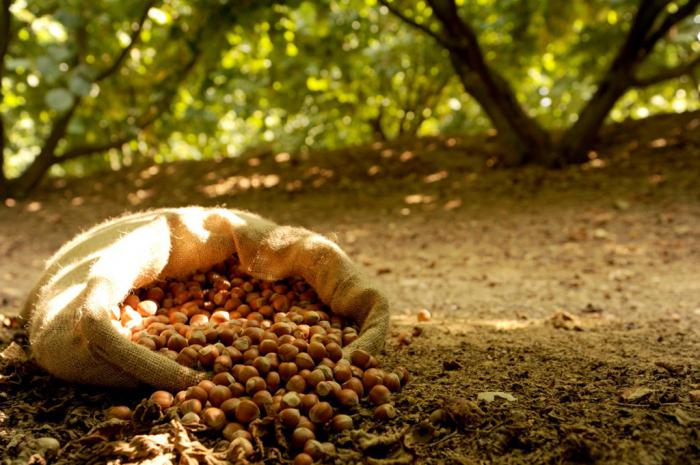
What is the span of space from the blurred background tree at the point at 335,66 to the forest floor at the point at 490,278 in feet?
1.68

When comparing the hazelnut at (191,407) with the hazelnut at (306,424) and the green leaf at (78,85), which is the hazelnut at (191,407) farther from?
the green leaf at (78,85)

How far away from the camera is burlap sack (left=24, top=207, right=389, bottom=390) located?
181 centimetres

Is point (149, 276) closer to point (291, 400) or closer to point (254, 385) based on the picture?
point (254, 385)

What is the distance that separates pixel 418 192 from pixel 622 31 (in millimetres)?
2478

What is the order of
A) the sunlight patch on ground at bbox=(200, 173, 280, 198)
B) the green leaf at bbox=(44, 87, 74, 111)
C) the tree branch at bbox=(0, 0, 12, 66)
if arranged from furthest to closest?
the sunlight patch on ground at bbox=(200, 173, 280, 198)
the tree branch at bbox=(0, 0, 12, 66)
the green leaf at bbox=(44, 87, 74, 111)

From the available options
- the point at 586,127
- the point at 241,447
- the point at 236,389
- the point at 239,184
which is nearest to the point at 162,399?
the point at 236,389

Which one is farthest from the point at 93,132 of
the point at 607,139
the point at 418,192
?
the point at 607,139

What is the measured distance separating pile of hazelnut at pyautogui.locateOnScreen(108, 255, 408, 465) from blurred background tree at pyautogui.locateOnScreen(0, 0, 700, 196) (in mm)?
2460

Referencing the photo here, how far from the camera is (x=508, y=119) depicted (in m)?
5.82

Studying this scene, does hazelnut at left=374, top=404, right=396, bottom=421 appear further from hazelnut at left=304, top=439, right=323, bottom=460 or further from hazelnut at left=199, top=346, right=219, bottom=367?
hazelnut at left=199, top=346, right=219, bottom=367

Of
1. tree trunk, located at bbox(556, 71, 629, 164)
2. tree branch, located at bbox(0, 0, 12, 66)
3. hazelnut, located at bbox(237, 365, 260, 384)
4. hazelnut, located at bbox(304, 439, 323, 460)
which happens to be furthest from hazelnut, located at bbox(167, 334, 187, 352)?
tree trunk, located at bbox(556, 71, 629, 164)

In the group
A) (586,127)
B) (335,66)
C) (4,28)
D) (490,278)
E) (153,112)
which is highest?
(4,28)

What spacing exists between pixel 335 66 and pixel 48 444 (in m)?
5.26

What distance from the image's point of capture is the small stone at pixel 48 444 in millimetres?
1614
